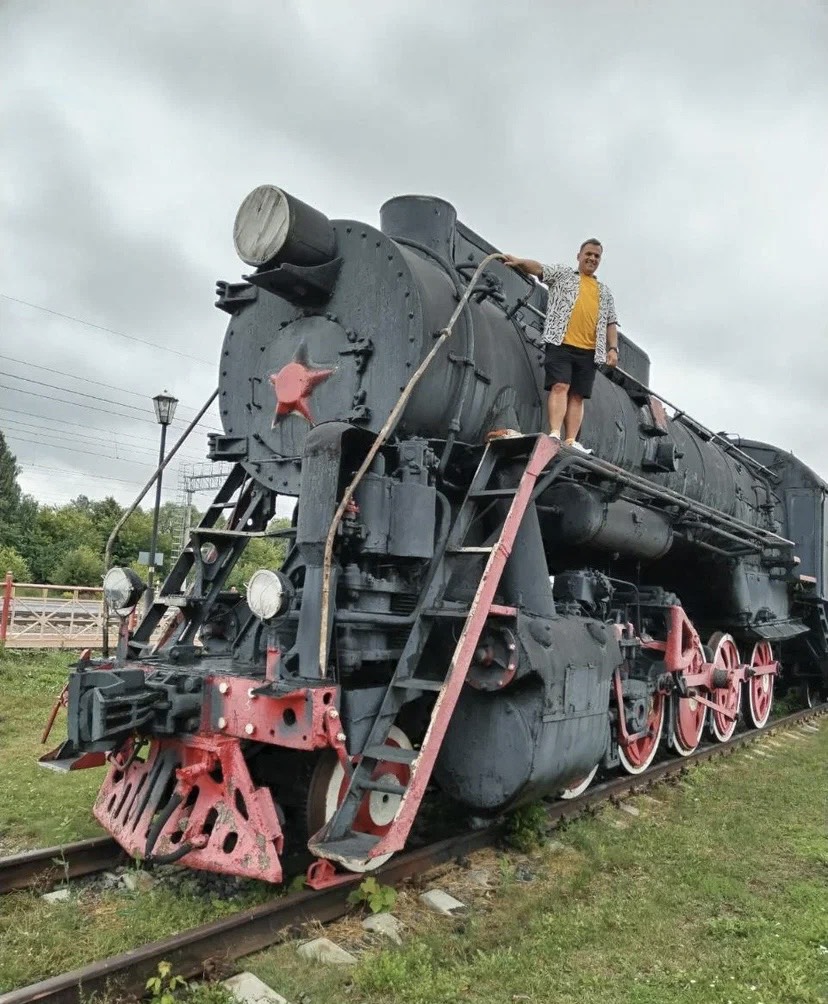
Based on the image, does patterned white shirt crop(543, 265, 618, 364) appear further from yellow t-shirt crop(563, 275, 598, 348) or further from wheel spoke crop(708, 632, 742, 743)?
wheel spoke crop(708, 632, 742, 743)

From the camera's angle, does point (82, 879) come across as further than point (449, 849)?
No

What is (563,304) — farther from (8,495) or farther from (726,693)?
(8,495)

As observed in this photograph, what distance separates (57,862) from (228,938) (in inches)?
56.4

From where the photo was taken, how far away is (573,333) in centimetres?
575

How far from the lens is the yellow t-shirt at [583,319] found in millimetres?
5746

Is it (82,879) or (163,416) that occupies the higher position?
(163,416)

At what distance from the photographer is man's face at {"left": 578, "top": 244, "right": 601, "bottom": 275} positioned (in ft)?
19.4

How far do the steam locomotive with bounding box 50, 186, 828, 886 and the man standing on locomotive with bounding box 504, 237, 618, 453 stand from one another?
289 mm

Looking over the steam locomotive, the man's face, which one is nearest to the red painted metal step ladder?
the steam locomotive

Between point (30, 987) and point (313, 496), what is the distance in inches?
97.7

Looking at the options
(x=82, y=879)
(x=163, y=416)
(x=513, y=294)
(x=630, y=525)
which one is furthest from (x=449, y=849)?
(x=163, y=416)

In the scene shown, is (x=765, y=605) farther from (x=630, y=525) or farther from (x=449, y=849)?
(x=449, y=849)

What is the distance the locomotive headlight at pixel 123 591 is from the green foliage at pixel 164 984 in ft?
7.79

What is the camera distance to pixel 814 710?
42.0ft
